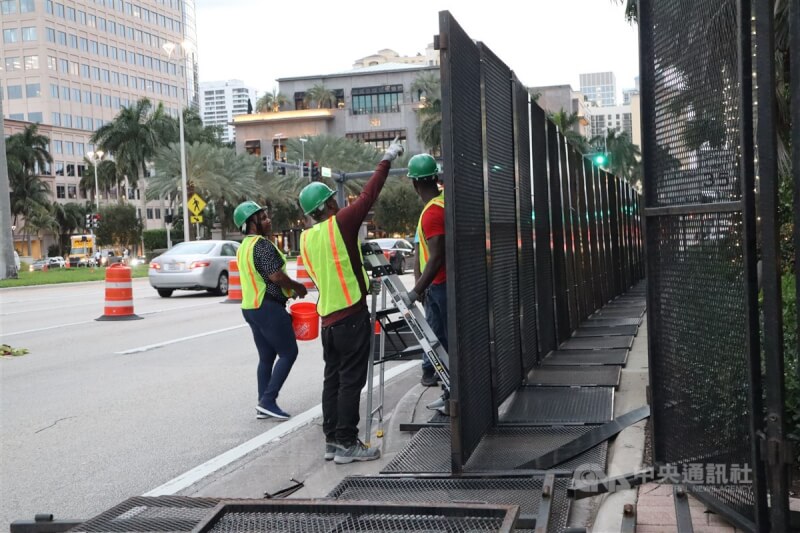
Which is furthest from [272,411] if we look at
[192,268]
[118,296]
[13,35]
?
[13,35]

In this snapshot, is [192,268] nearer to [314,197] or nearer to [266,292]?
[266,292]

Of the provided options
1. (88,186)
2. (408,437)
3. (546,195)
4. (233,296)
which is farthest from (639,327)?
(88,186)

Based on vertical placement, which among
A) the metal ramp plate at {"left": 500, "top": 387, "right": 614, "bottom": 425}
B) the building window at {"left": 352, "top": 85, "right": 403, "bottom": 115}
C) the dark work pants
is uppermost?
the building window at {"left": 352, "top": 85, "right": 403, "bottom": 115}

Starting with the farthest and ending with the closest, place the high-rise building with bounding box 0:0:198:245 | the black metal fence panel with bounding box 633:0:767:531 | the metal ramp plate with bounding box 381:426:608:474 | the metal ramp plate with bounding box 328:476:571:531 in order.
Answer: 1. the high-rise building with bounding box 0:0:198:245
2. the metal ramp plate with bounding box 381:426:608:474
3. the metal ramp plate with bounding box 328:476:571:531
4. the black metal fence panel with bounding box 633:0:767:531

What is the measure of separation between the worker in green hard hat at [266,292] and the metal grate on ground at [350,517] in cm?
322

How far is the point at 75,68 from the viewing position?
120812mm

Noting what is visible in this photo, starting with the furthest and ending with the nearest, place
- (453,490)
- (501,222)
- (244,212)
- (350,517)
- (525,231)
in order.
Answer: (525,231) < (244,212) < (501,222) < (453,490) < (350,517)

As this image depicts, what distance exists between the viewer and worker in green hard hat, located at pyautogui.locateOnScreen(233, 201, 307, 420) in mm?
7582

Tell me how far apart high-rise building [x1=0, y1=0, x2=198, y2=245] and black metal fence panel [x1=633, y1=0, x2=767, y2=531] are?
10541 centimetres

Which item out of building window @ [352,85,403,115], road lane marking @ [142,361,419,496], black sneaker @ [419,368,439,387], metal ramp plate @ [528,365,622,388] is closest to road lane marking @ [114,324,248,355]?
road lane marking @ [142,361,419,496]

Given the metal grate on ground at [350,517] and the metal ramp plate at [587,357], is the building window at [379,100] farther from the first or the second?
the metal grate on ground at [350,517]

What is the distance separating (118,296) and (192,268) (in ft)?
18.5

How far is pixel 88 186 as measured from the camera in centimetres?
11612

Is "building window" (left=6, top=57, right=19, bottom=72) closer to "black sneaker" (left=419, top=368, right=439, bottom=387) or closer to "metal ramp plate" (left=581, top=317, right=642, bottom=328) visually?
"metal ramp plate" (left=581, top=317, right=642, bottom=328)
